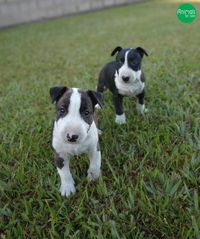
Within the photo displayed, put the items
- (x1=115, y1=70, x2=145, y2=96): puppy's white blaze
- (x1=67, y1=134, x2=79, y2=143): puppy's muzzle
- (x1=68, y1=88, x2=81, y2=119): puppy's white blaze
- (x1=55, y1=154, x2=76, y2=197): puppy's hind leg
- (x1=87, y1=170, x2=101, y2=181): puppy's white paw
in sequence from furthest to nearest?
1. (x1=115, y1=70, x2=145, y2=96): puppy's white blaze
2. (x1=87, y1=170, x2=101, y2=181): puppy's white paw
3. (x1=55, y1=154, x2=76, y2=197): puppy's hind leg
4. (x1=68, y1=88, x2=81, y2=119): puppy's white blaze
5. (x1=67, y1=134, x2=79, y2=143): puppy's muzzle

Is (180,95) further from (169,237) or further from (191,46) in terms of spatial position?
(191,46)

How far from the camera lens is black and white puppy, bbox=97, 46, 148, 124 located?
12.7 ft

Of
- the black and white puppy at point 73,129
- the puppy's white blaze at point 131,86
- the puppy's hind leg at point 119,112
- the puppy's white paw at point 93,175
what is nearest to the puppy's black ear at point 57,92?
the black and white puppy at point 73,129

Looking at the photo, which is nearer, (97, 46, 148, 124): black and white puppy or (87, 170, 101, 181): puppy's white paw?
(87, 170, 101, 181): puppy's white paw

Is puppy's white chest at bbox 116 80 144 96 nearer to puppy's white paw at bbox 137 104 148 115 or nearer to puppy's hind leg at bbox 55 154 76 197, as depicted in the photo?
puppy's white paw at bbox 137 104 148 115

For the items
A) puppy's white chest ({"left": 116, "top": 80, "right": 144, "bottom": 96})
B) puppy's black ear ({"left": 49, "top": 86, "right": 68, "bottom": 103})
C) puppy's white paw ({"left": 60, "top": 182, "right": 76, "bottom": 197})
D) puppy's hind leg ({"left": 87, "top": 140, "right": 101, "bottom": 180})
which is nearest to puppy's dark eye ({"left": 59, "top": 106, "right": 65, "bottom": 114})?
puppy's black ear ({"left": 49, "top": 86, "right": 68, "bottom": 103})

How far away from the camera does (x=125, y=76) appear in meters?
3.84

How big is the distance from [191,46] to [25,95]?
433 cm

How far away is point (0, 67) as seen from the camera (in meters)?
8.16

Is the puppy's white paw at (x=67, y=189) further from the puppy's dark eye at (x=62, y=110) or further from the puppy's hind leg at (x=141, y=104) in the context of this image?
the puppy's hind leg at (x=141, y=104)

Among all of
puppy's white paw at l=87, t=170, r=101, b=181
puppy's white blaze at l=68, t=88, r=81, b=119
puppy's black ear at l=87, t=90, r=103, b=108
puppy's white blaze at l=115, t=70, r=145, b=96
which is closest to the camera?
puppy's white blaze at l=68, t=88, r=81, b=119

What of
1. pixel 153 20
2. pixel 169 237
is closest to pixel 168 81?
pixel 169 237

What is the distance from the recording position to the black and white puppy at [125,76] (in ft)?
12.7

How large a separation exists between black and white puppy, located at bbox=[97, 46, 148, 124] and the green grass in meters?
0.22
